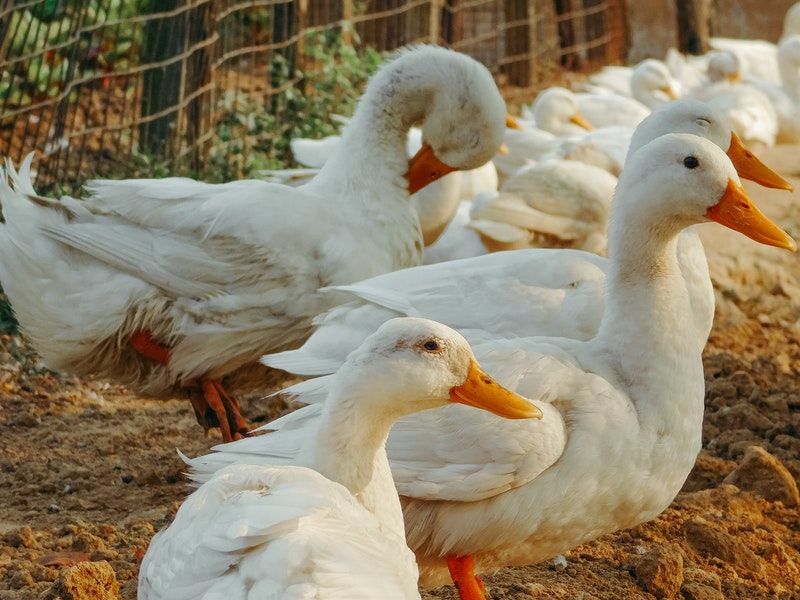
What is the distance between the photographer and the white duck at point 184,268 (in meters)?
5.47

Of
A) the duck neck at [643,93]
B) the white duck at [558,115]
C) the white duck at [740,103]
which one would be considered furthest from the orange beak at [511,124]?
the duck neck at [643,93]

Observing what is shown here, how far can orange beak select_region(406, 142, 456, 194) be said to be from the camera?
6000mm

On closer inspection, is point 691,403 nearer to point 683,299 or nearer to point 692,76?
point 683,299

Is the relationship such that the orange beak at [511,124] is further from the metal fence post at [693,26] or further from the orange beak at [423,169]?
the metal fence post at [693,26]

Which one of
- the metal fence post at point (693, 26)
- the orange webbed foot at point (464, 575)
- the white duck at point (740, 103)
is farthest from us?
the metal fence post at point (693, 26)

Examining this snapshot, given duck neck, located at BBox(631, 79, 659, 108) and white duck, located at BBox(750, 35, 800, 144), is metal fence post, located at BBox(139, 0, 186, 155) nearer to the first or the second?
duck neck, located at BBox(631, 79, 659, 108)

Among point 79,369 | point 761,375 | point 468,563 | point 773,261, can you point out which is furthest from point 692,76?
point 468,563

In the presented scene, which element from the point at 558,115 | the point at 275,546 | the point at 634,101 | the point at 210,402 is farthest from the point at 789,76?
the point at 275,546

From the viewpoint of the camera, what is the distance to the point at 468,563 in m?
4.25

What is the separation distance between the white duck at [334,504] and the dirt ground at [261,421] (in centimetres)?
86

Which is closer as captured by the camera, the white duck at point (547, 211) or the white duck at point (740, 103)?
the white duck at point (547, 211)

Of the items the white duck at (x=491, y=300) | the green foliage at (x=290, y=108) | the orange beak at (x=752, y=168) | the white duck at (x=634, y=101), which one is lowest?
the white duck at (x=634, y=101)

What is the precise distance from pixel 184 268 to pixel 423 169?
3.80 feet

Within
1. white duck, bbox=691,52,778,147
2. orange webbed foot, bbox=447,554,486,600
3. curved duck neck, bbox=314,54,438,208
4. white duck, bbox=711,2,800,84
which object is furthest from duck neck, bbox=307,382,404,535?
white duck, bbox=711,2,800,84
